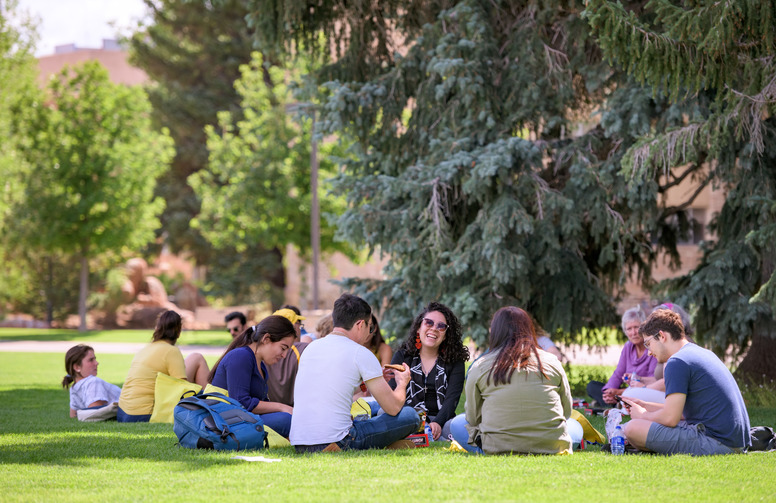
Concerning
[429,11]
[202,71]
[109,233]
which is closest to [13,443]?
[429,11]

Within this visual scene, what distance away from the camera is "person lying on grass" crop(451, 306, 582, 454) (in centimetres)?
672

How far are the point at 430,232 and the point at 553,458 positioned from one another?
21.7 feet

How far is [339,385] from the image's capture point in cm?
701

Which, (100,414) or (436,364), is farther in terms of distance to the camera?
(100,414)

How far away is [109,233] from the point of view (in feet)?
117

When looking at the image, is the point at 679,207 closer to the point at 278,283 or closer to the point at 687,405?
the point at 687,405

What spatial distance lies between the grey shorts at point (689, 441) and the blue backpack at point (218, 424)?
336 centimetres

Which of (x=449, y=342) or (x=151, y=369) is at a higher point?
(x=449, y=342)

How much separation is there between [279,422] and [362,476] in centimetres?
204

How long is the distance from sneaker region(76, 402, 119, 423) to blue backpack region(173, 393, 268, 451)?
113 inches

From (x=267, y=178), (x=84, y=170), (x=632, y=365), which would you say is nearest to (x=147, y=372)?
(x=632, y=365)

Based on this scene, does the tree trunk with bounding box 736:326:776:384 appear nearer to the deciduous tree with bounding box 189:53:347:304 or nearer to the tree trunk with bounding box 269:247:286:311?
the deciduous tree with bounding box 189:53:347:304

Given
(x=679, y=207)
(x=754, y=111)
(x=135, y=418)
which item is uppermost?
(x=754, y=111)

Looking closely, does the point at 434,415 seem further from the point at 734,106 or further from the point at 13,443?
the point at 734,106
